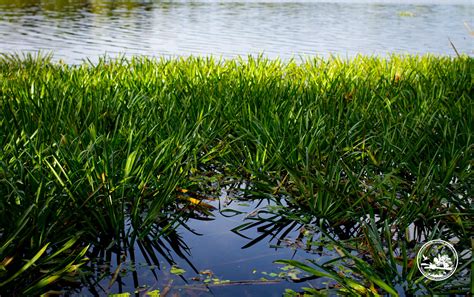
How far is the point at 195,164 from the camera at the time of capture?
4.28 metres

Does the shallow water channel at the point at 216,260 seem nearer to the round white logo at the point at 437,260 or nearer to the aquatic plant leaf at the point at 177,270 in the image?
the aquatic plant leaf at the point at 177,270

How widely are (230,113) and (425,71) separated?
4262 mm

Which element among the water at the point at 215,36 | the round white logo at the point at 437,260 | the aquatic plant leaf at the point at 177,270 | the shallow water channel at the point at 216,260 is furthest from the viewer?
the water at the point at 215,36

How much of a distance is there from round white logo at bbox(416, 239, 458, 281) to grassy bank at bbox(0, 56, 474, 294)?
10cm

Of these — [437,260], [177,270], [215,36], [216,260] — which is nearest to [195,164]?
[216,260]

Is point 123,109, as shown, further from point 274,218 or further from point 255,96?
point 274,218

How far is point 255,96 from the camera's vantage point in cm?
603

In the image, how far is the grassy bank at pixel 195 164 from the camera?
3.27 meters

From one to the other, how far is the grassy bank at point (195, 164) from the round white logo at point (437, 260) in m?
0.10

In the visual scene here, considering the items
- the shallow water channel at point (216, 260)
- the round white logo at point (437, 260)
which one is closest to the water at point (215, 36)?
the shallow water channel at point (216, 260)

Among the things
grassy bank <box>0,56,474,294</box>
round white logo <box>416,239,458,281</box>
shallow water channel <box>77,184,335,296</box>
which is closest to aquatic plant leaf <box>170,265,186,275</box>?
shallow water channel <box>77,184,335,296</box>

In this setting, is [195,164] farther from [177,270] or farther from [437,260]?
[437,260]

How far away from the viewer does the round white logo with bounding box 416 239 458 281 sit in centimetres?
292

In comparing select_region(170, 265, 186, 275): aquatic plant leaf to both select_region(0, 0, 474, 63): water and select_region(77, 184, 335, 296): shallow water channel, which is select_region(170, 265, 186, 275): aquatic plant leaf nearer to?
select_region(77, 184, 335, 296): shallow water channel
